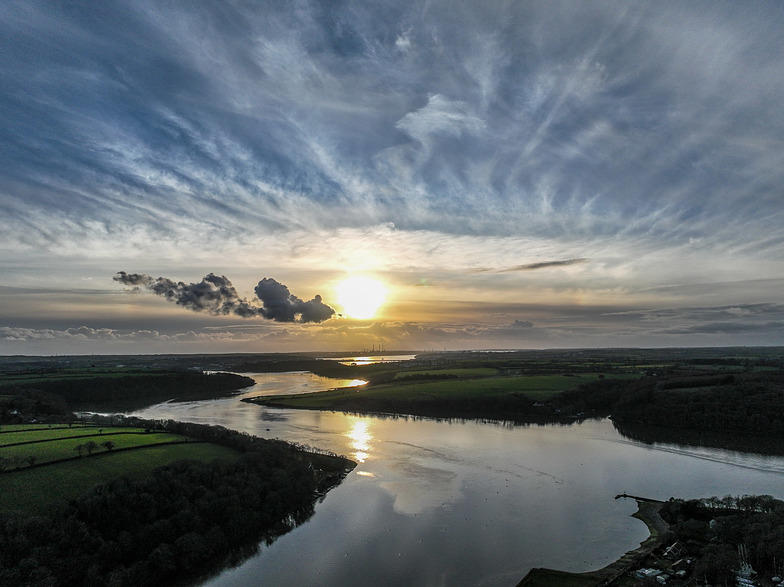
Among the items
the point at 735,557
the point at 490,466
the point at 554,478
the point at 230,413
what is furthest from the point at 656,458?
the point at 230,413

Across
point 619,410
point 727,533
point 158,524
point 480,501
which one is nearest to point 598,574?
point 727,533

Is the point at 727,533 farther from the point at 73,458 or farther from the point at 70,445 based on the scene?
the point at 70,445

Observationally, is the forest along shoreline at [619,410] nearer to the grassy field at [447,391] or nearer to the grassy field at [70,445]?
the grassy field at [447,391]

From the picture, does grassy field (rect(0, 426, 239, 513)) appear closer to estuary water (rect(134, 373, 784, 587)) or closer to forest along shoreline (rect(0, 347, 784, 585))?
forest along shoreline (rect(0, 347, 784, 585))

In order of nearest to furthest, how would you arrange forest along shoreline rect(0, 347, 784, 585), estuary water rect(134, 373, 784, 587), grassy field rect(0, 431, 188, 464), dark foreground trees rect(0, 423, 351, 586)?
dark foreground trees rect(0, 423, 351, 586)
forest along shoreline rect(0, 347, 784, 585)
estuary water rect(134, 373, 784, 587)
grassy field rect(0, 431, 188, 464)

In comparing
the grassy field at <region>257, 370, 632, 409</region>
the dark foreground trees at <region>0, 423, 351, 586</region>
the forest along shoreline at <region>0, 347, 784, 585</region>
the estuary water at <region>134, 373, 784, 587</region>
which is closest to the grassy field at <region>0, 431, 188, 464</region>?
the dark foreground trees at <region>0, 423, 351, 586</region>

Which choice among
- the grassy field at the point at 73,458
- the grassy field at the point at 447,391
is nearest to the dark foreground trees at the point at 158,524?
the grassy field at the point at 73,458
